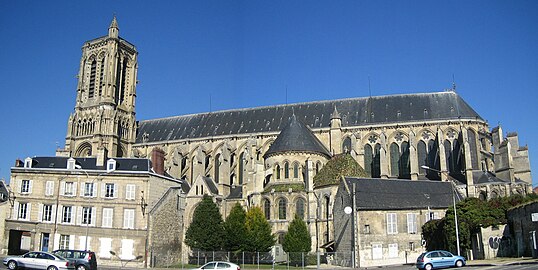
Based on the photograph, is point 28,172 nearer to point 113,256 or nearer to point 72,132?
point 113,256

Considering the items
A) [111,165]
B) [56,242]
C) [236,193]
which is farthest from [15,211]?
[236,193]

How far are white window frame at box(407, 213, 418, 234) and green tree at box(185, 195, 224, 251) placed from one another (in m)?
13.5

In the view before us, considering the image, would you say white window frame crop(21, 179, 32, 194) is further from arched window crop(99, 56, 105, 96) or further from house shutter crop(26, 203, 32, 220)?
arched window crop(99, 56, 105, 96)

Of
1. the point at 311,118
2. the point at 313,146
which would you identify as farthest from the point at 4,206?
the point at 311,118

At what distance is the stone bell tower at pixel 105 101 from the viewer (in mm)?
56031

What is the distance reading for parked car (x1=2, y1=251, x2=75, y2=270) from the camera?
72.9 ft

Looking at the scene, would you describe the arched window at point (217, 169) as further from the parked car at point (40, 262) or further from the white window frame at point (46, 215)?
the parked car at point (40, 262)

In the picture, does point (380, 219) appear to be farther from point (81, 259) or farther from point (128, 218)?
point (81, 259)

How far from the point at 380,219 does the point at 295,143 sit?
1237 cm

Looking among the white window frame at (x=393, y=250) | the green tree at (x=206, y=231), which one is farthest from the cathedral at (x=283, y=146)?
the white window frame at (x=393, y=250)

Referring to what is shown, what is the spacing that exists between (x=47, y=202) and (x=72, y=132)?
913 inches

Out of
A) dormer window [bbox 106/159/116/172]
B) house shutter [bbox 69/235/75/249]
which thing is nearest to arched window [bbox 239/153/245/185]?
dormer window [bbox 106/159/116/172]

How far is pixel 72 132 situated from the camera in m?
57.3

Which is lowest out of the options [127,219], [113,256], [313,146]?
[113,256]
